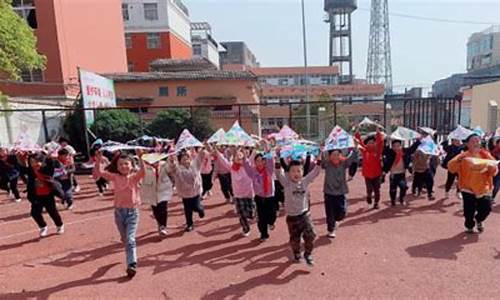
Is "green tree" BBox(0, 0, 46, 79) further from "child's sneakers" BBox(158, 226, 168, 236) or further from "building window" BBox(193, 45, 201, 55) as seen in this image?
"building window" BBox(193, 45, 201, 55)

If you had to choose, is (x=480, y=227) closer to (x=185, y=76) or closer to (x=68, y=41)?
(x=68, y=41)

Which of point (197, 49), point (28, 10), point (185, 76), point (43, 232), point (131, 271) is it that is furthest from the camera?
point (197, 49)

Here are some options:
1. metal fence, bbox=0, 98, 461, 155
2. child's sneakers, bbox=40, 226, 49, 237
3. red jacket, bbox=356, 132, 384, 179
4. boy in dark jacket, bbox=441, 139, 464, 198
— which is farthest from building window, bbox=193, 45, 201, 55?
child's sneakers, bbox=40, 226, 49, 237

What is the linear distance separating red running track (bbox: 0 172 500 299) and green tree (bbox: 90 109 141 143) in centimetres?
1047

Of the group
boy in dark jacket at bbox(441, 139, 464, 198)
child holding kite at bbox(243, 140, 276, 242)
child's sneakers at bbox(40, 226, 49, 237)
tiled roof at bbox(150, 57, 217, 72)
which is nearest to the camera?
child holding kite at bbox(243, 140, 276, 242)

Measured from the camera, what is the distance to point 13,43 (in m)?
12.8

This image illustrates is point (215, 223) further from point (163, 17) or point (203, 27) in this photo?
point (203, 27)

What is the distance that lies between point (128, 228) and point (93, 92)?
472 inches

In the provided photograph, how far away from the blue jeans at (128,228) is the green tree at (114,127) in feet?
44.0

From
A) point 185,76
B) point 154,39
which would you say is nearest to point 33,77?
point 185,76

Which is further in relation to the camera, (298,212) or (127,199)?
(127,199)

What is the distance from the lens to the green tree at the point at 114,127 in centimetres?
1784

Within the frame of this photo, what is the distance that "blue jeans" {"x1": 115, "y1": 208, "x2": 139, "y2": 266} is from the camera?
16.1 feet

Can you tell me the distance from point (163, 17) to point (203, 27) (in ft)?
56.0
